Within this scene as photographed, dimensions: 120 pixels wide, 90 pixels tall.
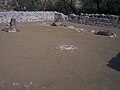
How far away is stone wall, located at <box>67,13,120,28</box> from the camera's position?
2509 centimetres

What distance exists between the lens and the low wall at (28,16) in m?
→ 27.8

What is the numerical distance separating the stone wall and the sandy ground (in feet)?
25.1

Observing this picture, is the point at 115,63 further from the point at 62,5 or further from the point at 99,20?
the point at 62,5

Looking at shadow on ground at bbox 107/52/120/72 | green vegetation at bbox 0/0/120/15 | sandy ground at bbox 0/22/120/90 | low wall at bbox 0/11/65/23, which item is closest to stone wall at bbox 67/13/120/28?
low wall at bbox 0/11/65/23

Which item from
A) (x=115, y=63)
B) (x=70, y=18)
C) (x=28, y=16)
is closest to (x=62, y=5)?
(x=70, y=18)

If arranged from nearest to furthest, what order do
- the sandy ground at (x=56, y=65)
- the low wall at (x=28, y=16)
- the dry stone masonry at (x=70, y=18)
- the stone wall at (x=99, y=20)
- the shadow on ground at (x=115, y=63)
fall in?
the sandy ground at (x=56, y=65) < the shadow on ground at (x=115, y=63) < the stone wall at (x=99, y=20) < the dry stone masonry at (x=70, y=18) < the low wall at (x=28, y=16)

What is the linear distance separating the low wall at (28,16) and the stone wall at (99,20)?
2866mm

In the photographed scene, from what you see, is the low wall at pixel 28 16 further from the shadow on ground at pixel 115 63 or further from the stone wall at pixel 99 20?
the shadow on ground at pixel 115 63

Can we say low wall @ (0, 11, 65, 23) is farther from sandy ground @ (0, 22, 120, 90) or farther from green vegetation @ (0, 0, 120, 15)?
sandy ground @ (0, 22, 120, 90)

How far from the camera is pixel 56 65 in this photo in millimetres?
11695

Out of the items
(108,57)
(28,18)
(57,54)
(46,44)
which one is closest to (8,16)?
(28,18)

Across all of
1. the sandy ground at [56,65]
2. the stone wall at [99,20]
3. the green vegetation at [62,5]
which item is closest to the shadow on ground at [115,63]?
the sandy ground at [56,65]

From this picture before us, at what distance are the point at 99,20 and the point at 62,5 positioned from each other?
35.7 ft

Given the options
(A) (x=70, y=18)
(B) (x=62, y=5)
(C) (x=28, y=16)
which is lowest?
(A) (x=70, y=18)
